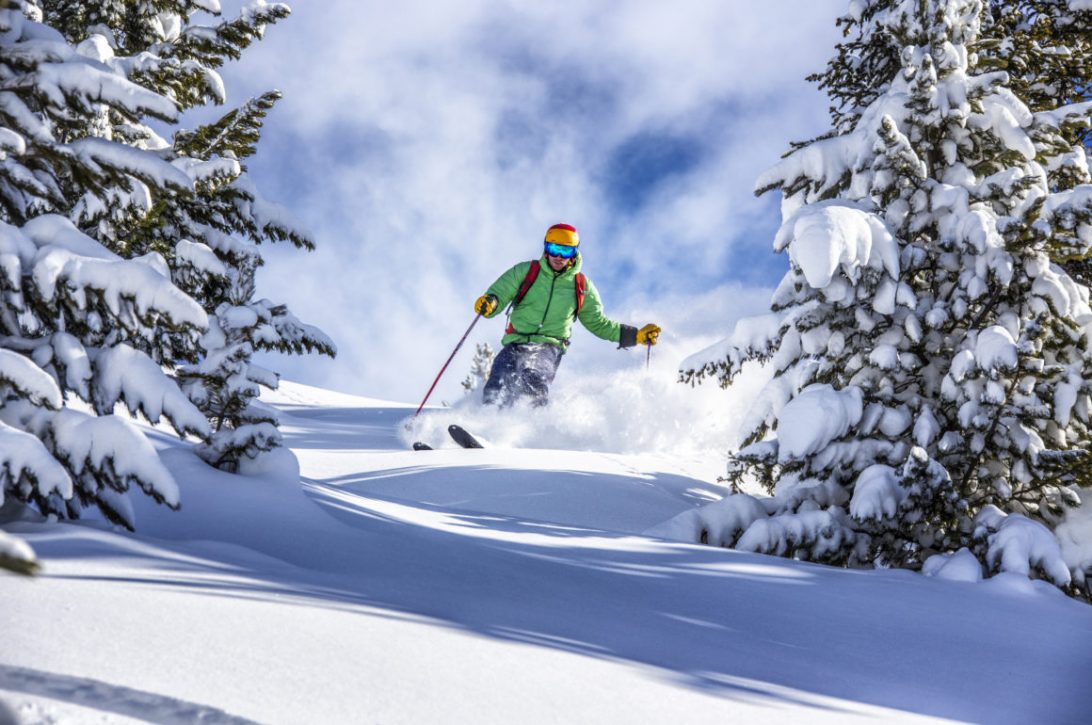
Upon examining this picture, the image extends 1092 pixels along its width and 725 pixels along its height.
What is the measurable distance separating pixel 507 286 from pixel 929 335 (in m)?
7.36

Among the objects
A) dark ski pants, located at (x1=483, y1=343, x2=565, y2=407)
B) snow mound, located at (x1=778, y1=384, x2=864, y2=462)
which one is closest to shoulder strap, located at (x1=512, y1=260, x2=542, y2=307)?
dark ski pants, located at (x1=483, y1=343, x2=565, y2=407)

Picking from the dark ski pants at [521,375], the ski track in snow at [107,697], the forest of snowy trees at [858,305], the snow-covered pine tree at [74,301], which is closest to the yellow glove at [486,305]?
the dark ski pants at [521,375]

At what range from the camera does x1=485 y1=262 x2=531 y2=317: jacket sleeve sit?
12.2 metres

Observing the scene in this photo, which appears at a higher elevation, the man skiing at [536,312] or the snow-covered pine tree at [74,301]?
the man skiing at [536,312]

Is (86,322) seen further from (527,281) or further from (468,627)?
(527,281)

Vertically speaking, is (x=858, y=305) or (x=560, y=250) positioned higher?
(x=560, y=250)

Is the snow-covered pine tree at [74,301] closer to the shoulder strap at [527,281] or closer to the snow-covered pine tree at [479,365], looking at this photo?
the shoulder strap at [527,281]

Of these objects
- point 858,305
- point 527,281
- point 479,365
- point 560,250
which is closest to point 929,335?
point 858,305

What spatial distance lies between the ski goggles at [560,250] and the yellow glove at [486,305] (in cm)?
120

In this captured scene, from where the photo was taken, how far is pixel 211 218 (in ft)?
26.9

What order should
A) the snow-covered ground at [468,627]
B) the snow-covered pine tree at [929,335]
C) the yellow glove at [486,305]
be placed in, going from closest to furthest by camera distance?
the snow-covered ground at [468,627] < the snow-covered pine tree at [929,335] < the yellow glove at [486,305]

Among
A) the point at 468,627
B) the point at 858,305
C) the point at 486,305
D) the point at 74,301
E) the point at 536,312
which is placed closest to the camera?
the point at 468,627

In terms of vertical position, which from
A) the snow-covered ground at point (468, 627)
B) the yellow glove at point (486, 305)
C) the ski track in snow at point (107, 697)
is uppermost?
the yellow glove at point (486, 305)

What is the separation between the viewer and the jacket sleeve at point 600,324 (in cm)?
1274
